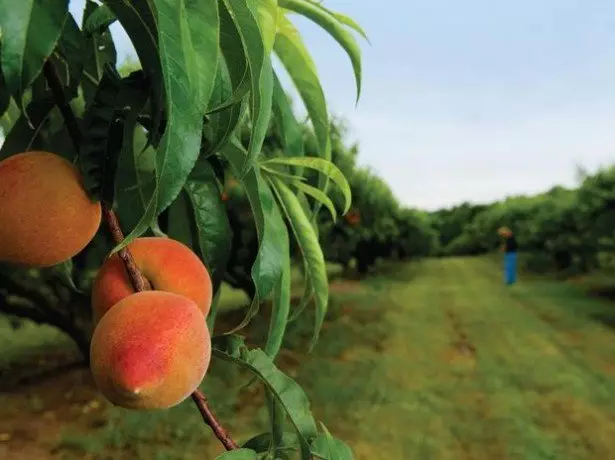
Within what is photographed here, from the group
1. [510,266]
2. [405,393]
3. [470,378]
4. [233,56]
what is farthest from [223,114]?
[510,266]

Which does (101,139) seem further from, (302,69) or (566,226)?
(566,226)

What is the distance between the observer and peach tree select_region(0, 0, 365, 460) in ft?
1.61

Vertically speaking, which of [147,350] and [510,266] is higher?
[147,350]

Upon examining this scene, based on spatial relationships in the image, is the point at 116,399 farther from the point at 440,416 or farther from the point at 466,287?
the point at 466,287

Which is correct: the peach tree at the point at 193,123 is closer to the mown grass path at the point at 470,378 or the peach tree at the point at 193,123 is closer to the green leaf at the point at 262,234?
the green leaf at the point at 262,234

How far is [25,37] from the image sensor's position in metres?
0.50

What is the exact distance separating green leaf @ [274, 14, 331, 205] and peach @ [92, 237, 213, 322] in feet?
0.94

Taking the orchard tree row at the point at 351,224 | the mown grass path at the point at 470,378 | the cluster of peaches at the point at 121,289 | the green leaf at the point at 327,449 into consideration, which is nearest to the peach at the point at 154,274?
the cluster of peaches at the point at 121,289

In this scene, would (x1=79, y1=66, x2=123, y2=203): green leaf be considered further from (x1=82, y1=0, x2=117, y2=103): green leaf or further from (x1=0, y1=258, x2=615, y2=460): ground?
(x1=0, y1=258, x2=615, y2=460): ground

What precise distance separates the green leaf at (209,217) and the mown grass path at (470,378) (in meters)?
4.73

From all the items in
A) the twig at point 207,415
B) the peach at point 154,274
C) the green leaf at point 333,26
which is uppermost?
the green leaf at point 333,26

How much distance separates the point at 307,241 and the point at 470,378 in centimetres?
663

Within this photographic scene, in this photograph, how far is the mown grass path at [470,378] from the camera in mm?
5496

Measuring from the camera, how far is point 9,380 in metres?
6.60
